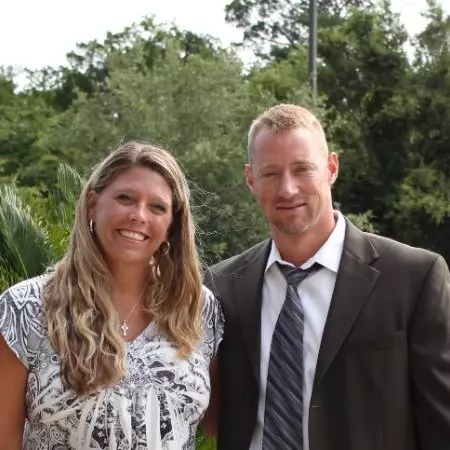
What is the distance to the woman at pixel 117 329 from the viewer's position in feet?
9.95

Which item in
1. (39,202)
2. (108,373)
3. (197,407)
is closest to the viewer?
(108,373)

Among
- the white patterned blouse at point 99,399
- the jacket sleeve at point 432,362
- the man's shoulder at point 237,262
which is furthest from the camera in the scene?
the man's shoulder at point 237,262

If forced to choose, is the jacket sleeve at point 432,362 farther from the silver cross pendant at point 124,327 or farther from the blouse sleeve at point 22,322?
the blouse sleeve at point 22,322

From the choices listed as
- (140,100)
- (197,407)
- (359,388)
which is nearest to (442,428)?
(359,388)

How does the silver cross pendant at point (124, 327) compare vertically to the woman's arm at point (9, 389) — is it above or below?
above

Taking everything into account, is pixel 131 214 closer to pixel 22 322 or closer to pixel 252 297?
pixel 22 322

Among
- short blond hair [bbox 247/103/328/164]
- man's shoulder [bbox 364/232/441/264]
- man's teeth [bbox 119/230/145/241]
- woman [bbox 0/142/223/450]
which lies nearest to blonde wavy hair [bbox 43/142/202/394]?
woman [bbox 0/142/223/450]

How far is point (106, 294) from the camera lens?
127 inches

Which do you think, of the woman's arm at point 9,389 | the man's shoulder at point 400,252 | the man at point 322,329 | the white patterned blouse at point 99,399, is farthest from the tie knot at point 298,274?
the woman's arm at point 9,389

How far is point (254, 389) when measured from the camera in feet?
11.2

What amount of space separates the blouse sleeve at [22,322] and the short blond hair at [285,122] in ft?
3.55

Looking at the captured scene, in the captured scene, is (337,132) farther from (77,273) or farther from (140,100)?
(77,273)

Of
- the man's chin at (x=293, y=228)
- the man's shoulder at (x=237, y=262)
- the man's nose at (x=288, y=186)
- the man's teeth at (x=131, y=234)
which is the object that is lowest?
the man's shoulder at (x=237, y=262)

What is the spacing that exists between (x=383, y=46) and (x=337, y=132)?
6.93ft
